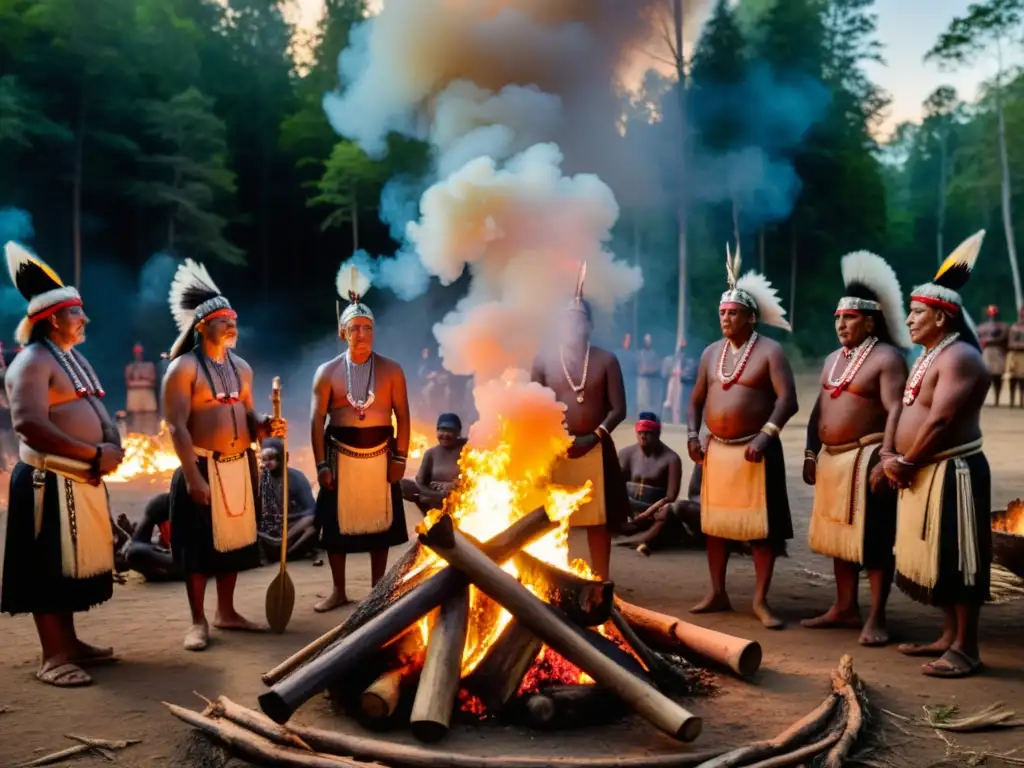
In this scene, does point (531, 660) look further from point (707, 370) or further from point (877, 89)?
point (877, 89)

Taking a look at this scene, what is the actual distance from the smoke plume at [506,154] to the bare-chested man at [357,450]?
54 cm

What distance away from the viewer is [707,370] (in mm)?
6348

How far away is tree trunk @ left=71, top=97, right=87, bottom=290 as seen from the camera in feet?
77.8

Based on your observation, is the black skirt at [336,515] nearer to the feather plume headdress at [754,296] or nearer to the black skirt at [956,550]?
the feather plume headdress at [754,296]

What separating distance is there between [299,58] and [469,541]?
111 feet

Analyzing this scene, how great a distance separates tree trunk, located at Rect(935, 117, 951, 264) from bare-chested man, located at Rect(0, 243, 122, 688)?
43527mm

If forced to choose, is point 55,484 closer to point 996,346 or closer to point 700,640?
point 700,640

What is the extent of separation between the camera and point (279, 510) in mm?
8133

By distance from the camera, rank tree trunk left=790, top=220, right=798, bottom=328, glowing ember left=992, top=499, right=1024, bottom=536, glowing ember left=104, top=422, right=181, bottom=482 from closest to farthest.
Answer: glowing ember left=992, top=499, right=1024, bottom=536
glowing ember left=104, top=422, right=181, bottom=482
tree trunk left=790, top=220, right=798, bottom=328

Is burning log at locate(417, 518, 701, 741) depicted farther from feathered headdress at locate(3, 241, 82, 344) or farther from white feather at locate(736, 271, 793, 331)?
white feather at locate(736, 271, 793, 331)

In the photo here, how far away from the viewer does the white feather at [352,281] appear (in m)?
6.55

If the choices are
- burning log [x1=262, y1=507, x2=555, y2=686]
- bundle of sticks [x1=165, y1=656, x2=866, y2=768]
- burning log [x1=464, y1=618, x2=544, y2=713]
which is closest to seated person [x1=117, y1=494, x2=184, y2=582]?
burning log [x1=262, y1=507, x2=555, y2=686]

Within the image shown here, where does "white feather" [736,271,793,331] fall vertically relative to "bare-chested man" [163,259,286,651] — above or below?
above

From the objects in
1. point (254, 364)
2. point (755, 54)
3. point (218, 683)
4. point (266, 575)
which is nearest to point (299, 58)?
point (254, 364)
